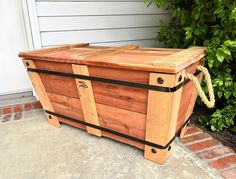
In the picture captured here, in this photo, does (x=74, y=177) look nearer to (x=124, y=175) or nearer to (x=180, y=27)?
(x=124, y=175)

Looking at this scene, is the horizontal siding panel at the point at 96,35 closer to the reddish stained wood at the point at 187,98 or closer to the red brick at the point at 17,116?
the red brick at the point at 17,116

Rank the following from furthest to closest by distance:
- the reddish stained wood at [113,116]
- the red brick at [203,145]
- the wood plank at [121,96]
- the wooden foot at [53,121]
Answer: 1. the wooden foot at [53,121]
2. the red brick at [203,145]
3. the reddish stained wood at [113,116]
4. the wood plank at [121,96]

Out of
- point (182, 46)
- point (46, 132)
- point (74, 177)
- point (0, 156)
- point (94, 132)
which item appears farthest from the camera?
point (182, 46)

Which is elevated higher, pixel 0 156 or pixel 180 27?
pixel 180 27

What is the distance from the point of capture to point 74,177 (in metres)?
1.21

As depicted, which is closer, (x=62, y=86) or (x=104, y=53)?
Result: (x=104, y=53)

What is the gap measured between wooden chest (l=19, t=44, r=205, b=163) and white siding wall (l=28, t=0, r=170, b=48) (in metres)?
0.43

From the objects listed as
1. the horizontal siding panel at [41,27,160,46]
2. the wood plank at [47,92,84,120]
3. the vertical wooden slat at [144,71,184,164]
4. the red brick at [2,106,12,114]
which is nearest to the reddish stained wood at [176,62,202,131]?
the vertical wooden slat at [144,71,184,164]

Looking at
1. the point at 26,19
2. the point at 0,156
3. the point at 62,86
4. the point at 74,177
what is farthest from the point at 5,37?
the point at 74,177

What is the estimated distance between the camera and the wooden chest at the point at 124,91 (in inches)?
41.6

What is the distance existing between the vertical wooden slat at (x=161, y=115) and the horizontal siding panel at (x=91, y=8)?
4.48ft

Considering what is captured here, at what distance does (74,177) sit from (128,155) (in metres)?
0.39

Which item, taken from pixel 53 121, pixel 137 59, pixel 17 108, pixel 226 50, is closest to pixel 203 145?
pixel 226 50

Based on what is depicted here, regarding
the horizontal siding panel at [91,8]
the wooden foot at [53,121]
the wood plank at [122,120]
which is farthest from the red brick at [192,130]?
the horizontal siding panel at [91,8]
